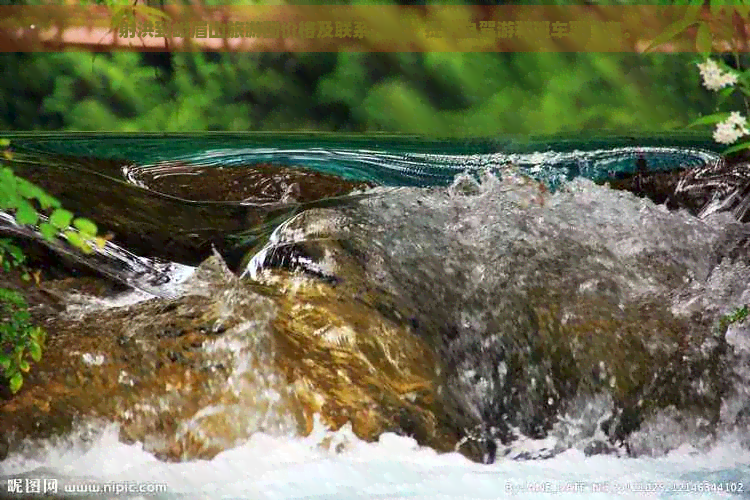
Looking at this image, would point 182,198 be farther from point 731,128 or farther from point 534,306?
point 731,128

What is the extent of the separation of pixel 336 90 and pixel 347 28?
0.62ft

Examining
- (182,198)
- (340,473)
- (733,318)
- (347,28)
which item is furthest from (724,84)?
(182,198)

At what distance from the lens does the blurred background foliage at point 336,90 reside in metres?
2.77

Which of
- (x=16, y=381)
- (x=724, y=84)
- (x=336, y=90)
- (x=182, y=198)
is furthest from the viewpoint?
(x=336, y=90)

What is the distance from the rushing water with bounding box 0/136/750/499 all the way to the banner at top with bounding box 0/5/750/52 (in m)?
0.30

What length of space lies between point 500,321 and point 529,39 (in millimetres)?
1162

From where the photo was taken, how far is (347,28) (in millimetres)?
2775

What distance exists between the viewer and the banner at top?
272 centimetres

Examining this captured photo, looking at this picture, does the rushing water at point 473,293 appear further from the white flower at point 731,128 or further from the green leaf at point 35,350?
the white flower at point 731,128

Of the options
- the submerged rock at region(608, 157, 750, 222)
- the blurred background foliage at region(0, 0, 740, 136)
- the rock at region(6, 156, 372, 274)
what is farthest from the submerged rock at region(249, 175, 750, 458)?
the blurred background foliage at region(0, 0, 740, 136)

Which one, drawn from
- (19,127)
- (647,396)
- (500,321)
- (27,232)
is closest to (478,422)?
(500,321)

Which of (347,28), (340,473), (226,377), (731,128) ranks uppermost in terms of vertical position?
(347,28)

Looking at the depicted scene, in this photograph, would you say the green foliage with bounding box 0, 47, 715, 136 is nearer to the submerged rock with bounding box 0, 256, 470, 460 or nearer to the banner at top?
the banner at top

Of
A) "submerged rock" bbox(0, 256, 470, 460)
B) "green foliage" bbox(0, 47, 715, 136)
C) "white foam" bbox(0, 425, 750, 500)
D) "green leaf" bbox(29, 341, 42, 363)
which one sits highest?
"green foliage" bbox(0, 47, 715, 136)
